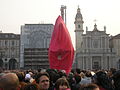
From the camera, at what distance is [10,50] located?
7762 centimetres

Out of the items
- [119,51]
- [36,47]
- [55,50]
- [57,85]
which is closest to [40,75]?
[57,85]

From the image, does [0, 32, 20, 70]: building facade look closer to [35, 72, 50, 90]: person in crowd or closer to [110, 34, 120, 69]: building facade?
[110, 34, 120, 69]: building facade

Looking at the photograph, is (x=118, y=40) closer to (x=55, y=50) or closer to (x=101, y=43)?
(x=101, y=43)

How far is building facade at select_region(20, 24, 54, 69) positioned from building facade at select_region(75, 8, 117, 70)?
8.48 m

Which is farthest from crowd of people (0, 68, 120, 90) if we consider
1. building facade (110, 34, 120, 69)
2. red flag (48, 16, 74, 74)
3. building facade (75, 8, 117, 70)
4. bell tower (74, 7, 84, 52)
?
bell tower (74, 7, 84, 52)

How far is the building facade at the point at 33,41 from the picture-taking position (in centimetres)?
6969

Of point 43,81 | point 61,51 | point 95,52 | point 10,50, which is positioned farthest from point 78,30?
point 43,81

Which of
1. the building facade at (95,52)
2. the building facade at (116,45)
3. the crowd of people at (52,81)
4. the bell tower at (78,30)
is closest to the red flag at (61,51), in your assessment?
the crowd of people at (52,81)

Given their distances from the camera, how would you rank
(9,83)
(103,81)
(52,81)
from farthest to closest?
(52,81), (103,81), (9,83)

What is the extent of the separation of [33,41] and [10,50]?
802cm

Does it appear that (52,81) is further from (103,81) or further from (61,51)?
(61,51)

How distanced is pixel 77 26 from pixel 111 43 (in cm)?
1045

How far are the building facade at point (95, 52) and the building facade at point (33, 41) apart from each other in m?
8.48

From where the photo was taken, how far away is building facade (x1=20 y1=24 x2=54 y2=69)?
Result: 2744 inches
